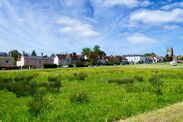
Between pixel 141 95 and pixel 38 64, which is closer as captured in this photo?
pixel 141 95

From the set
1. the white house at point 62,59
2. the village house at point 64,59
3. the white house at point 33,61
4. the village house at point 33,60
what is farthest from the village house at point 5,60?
the village house at point 64,59

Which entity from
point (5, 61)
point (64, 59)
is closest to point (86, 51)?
point (64, 59)

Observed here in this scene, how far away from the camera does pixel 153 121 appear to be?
38.2ft

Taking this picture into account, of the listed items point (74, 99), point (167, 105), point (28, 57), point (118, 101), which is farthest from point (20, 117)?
point (28, 57)

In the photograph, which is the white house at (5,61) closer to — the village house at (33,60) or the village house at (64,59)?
the village house at (33,60)

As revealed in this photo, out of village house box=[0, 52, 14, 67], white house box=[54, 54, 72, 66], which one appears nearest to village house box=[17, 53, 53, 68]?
white house box=[54, 54, 72, 66]

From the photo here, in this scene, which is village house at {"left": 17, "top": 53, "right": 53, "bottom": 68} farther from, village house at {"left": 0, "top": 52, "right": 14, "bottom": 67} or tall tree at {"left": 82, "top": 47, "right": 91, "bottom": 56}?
tall tree at {"left": 82, "top": 47, "right": 91, "bottom": 56}

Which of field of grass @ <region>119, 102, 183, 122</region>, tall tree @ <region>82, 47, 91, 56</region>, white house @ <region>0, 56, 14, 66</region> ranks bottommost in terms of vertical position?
field of grass @ <region>119, 102, 183, 122</region>

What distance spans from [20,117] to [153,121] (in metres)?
4.70

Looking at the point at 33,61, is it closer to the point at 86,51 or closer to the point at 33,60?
the point at 33,60

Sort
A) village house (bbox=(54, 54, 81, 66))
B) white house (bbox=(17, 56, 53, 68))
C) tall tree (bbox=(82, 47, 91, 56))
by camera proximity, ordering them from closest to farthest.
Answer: white house (bbox=(17, 56, 53, 68)) → village house (bbox=(54, 54, 81, 66)) → tall tree (bbox=(82, 47, 91, 56))

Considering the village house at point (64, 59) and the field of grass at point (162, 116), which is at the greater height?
the village house at point (64, 59)

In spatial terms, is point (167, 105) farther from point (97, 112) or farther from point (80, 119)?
point (80, 119)

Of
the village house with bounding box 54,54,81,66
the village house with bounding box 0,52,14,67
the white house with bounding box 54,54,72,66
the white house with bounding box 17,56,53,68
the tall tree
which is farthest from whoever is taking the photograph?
the tall tree
